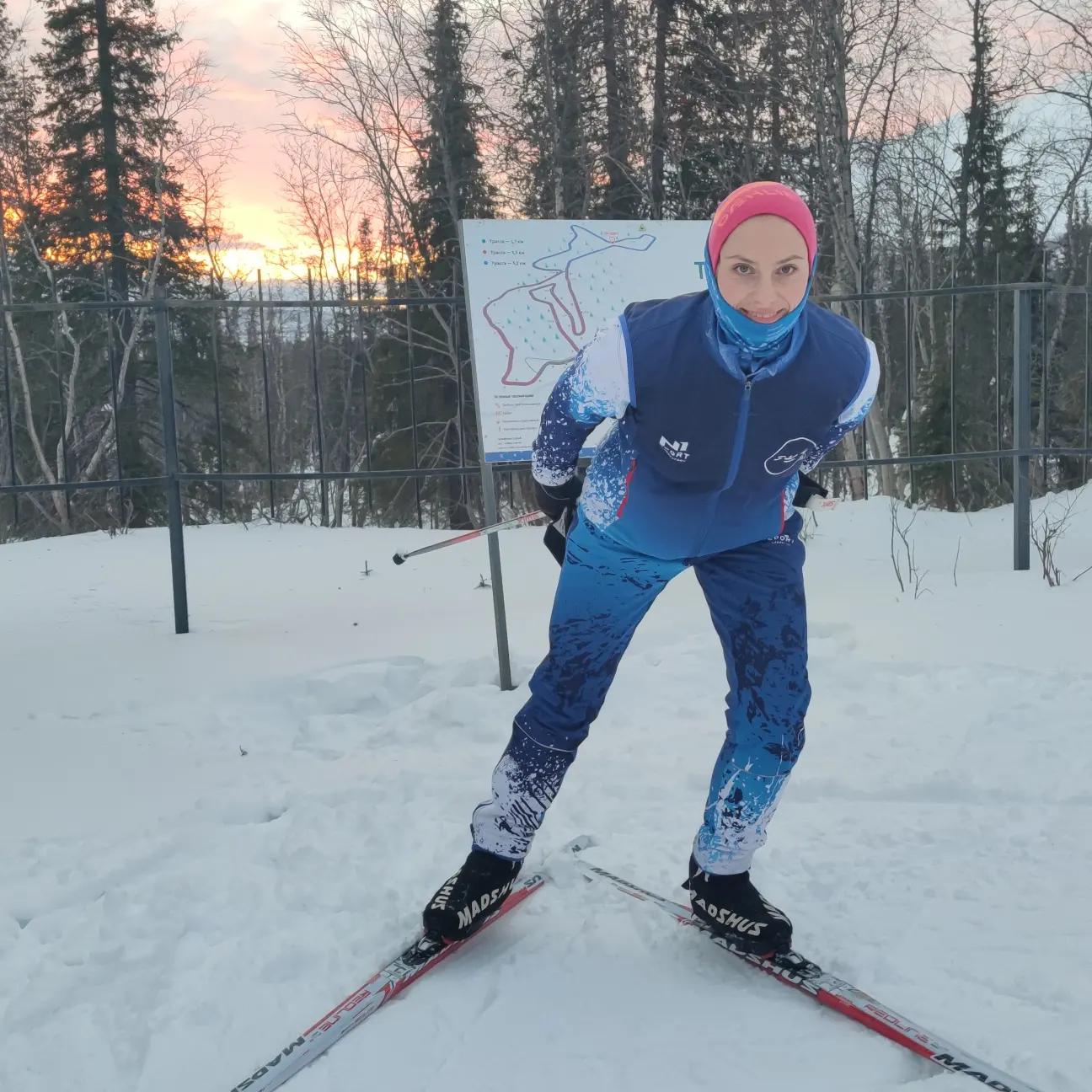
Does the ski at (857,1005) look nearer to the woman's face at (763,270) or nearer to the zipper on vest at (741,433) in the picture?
the zipper on vest at (741,433)

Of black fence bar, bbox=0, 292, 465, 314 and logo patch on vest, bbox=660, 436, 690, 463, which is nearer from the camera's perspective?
logo patch on vest, bbox=660, 436, 690, 463

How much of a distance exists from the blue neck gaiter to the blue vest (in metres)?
0.02

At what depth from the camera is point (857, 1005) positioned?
203 cm

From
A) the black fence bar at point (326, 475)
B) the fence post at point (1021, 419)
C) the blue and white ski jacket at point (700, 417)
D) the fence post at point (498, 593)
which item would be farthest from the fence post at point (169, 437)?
the fence post at point (1021, 419)

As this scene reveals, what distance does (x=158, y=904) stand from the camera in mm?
2531

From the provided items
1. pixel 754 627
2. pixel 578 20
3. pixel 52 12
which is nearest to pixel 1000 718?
pixel 754 627

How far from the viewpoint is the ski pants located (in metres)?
2.20

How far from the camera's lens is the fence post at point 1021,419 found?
5.64 metres

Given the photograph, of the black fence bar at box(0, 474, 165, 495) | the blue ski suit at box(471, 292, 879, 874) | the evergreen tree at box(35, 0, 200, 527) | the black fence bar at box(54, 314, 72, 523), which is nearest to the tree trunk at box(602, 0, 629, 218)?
the evergreen tree at box(35, 0, 200, 527)

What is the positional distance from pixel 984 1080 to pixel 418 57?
17431 millimetres

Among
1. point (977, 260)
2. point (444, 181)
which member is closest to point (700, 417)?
point (444, 181)

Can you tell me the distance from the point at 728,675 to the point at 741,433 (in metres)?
0.56

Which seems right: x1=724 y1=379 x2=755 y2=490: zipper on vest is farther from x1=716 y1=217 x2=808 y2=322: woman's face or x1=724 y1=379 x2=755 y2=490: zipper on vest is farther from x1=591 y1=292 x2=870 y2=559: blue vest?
x1=716 y1=217 x2=808 y2=322: woman's face

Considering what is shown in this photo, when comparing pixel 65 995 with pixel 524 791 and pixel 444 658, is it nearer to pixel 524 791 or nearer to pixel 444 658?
pixel 524 791
